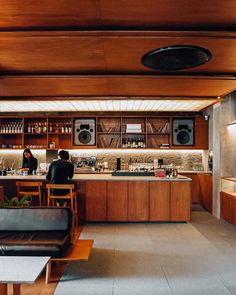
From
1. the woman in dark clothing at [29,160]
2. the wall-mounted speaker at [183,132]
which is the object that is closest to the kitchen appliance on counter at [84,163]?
the woman in dark clothing at [29,160]

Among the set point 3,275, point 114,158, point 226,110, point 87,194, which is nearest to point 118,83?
point 87,194

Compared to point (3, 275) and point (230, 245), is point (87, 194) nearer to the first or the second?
point (230, 245)

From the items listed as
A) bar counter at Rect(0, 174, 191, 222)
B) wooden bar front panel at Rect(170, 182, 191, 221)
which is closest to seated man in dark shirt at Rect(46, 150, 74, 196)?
bar counter at Rect(0, 174, 191, 222)

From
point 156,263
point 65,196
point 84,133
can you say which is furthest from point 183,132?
point 156,263

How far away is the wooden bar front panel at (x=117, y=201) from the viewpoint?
21.0ft

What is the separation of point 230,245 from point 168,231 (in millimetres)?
1268

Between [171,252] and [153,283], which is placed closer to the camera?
[153,283]

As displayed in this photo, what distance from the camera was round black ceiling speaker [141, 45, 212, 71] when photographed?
343cm

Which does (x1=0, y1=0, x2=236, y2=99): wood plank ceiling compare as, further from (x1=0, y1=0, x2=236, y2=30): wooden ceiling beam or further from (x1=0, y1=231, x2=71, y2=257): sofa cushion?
(x1=0, y1=231, x2=71, y2=257): sofa cushion

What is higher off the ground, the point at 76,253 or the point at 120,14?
the point at 120,14

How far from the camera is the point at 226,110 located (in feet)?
22.5

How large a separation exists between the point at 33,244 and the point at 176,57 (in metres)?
2.91

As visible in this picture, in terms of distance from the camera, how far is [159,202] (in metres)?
6.39

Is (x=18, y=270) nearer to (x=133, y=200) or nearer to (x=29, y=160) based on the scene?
(x=133, y=200)
